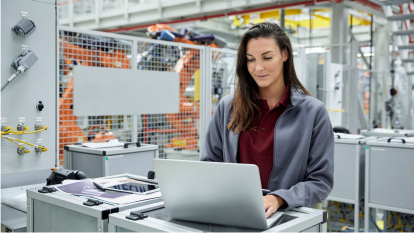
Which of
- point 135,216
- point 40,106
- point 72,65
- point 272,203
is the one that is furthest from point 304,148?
point 72,65

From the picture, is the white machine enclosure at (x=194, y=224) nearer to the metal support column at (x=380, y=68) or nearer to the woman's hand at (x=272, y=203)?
the woman's hand at (x=272, y=203)

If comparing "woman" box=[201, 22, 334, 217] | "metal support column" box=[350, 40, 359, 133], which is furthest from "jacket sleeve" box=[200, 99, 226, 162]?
"metal support column" box=[350, 40, 359, 133]

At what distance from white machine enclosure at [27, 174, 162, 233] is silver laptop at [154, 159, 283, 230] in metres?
0.21

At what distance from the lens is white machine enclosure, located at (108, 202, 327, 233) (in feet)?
3.30

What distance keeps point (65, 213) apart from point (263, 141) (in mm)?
A: 802

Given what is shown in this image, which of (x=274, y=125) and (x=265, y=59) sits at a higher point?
(x=265, y=59)

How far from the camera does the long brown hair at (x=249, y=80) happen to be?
57.9 inches

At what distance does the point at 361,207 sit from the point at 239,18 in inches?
232

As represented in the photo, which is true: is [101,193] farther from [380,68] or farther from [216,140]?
[380,68]

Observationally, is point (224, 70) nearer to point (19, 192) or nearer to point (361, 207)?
point (361, 207)

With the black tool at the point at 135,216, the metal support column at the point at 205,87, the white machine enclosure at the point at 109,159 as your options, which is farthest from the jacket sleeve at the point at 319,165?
the metal support column at the point at 205,87

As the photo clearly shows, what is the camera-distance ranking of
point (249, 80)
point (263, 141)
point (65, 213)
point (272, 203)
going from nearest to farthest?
1. point (272, 203)
2. point (65, 213)
3. point (263, 141)
4. point (249, 80)

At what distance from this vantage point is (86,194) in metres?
1.38

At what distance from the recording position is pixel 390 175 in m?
3.20
